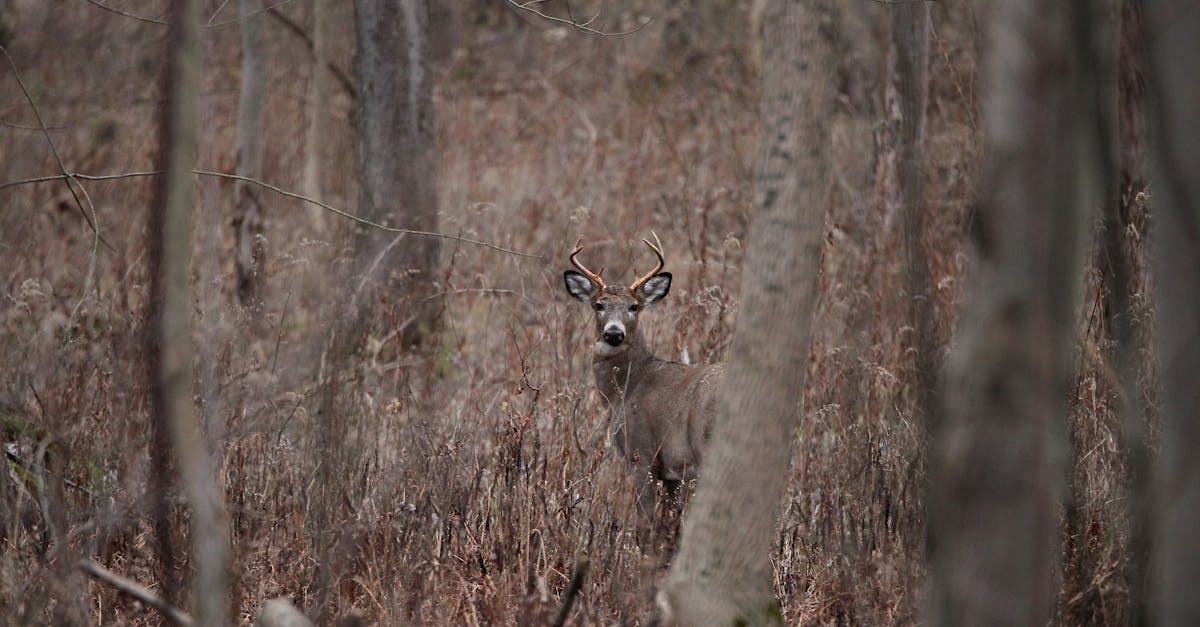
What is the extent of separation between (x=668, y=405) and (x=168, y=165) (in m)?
4.44

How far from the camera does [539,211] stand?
10.3 meters

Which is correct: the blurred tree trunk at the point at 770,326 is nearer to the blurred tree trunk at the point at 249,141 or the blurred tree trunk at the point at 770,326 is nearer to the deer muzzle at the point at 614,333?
the deer muzzle at the point at 614,333

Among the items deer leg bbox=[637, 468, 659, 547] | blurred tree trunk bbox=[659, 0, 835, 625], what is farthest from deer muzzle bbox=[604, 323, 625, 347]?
blurred tree trunk bbox=[659, 0, 835, 625]

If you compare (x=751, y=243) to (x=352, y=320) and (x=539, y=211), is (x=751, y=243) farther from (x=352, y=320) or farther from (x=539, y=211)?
(x=539, y=211)

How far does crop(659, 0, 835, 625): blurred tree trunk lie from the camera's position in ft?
9.96

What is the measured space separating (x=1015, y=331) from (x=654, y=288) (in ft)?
16.4

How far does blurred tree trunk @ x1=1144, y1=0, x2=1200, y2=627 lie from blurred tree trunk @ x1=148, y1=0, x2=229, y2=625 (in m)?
1.47

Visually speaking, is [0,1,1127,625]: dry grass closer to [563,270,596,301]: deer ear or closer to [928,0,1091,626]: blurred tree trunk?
[563,270,596,301]: deer ear

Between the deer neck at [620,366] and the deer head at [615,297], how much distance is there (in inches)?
2.4

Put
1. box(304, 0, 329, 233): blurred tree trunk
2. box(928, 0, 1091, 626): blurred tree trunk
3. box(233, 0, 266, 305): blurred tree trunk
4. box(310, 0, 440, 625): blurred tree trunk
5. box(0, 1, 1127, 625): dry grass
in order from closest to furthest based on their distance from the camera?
box(928, 0, 1091, 626): blurred tree trunk < box(0, 1, 1127, 625): dry grass < box(310, 0, 440, 625): blurred tree trunk < box(233, 0, 266, 305): blurred tree trunk < box(304, 0, 329, 233): blurred tree trunk

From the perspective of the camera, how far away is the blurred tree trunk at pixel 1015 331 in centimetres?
170

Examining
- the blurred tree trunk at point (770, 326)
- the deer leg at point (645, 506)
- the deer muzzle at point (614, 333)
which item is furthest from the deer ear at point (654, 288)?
the blurred tree trunk at point (770, 326)

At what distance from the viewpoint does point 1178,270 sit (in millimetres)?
1768

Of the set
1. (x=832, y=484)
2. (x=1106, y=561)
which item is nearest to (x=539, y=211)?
(x=832, y=484)
